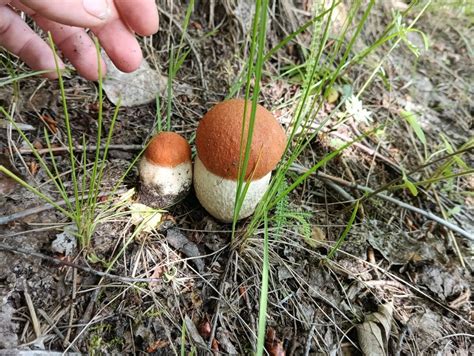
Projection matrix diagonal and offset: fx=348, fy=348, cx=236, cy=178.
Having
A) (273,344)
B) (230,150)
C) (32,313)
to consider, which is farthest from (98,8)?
(273,344)

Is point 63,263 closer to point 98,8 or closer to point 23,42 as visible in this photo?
point 98,8

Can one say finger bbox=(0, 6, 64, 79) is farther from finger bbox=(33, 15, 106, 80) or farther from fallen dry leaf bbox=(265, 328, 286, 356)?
fallen dry leaf bbox=(265, 328, 286, 356)

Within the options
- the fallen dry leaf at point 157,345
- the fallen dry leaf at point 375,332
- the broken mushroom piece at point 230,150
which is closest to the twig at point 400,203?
the broken mushroom piece at point 230,150

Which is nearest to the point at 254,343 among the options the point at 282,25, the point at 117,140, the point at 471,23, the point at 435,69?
the point at 117,140

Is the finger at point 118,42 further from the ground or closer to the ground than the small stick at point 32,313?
further from the ground

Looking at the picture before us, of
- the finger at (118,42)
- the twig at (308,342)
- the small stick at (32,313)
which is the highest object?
the finger at (118,42)

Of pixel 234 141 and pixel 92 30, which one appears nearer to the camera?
pixel 234 141

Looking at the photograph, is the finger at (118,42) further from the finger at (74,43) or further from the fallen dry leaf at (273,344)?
the fallen dry leaf at (273,344)
